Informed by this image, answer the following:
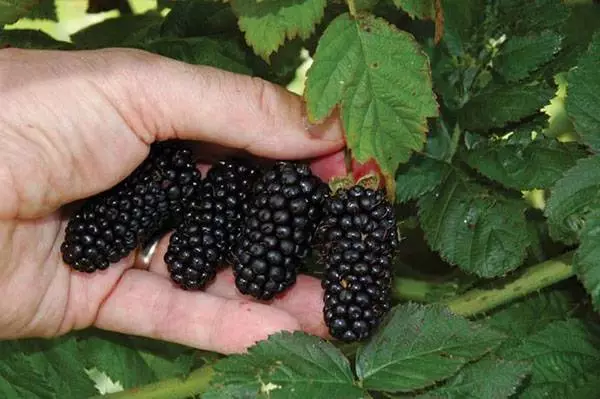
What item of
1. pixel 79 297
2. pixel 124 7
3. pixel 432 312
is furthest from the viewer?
pixel 124 7

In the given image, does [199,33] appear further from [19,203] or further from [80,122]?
[19,203]

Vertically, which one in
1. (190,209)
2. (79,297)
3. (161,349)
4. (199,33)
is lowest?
(161,349)

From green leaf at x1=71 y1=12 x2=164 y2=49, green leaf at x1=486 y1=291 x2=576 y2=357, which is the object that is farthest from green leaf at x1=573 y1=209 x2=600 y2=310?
green leaf at x1=71 y1=12 x2=164 y2=49

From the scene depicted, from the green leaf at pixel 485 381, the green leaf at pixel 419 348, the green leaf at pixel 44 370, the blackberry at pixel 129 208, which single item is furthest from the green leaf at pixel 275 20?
the green leaf at pixel 44 370

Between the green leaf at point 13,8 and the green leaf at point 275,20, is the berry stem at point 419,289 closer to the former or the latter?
the green leaf at point 275,20

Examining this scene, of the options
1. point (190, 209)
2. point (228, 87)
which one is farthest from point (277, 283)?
point (228, 87)

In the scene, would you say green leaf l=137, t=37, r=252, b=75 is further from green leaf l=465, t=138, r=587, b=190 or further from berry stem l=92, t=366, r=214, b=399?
berry stem l=92, t=366, r=214, b=399

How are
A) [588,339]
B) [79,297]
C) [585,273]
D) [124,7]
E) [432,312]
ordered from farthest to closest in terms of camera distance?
[124,7], [79,297], [588,339], [432,312], [585,273]
